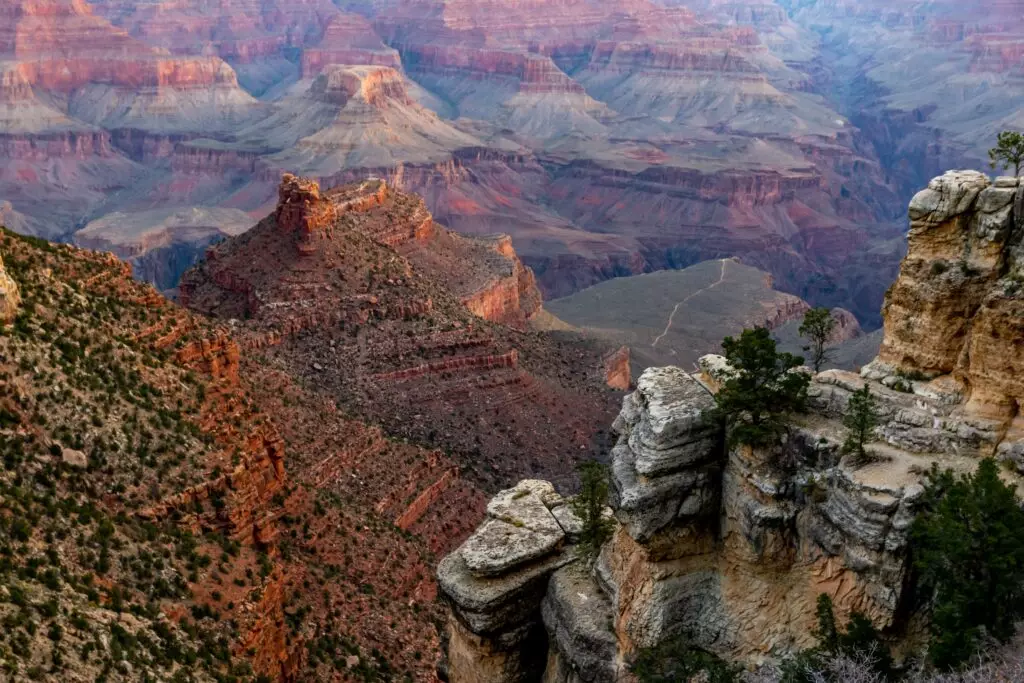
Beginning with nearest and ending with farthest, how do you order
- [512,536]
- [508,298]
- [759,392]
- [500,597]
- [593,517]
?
Result: [759,392] → [500,597] → [593,517] → [512,536] → [508,298]

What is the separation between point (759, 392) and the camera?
23328 millimetres

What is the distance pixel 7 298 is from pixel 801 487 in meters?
19.7

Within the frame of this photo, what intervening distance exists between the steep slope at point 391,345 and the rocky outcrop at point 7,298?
22.1 m

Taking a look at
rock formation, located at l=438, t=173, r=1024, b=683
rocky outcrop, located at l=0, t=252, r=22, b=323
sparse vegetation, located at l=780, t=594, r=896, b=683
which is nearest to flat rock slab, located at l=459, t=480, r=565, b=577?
rock formation, located at l=438, t=173, r=1024, b=683

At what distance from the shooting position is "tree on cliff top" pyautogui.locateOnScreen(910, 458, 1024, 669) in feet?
62.8

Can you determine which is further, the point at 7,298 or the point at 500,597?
the point at 7,298

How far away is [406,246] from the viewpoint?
245 ft

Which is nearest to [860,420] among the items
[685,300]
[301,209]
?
[301,209]

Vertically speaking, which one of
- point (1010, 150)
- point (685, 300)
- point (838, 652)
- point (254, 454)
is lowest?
point (685, 300)

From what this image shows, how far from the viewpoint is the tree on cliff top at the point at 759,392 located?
23.0m

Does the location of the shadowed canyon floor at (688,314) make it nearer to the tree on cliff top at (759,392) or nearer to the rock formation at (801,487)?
the rock formation at (801,487)

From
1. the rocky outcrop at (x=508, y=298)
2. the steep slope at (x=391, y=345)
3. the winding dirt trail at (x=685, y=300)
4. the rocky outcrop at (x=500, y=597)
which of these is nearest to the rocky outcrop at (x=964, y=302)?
the rocky outcrop at (x=500, y=597)

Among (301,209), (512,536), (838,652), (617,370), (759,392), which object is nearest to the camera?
(838,652)

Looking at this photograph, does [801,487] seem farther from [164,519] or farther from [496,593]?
[164,519]
